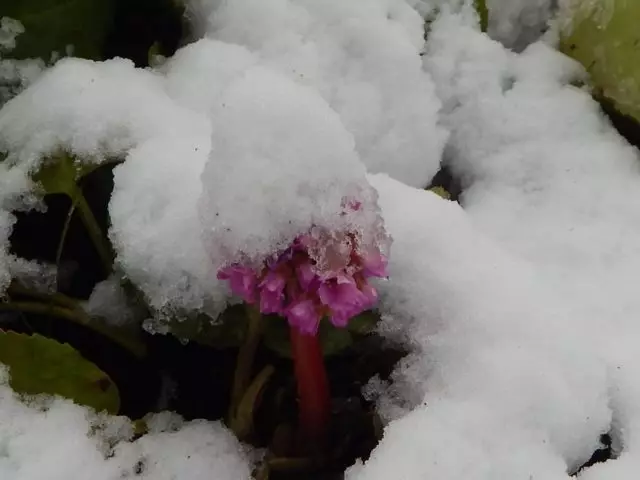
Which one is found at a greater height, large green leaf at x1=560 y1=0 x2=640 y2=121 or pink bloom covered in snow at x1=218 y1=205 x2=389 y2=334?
large green leaf at x1=560 y1=0 x2=640 y2=121

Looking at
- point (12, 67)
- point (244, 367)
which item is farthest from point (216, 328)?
point (12, 67)

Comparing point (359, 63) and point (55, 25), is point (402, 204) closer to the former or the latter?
point (359, 63)

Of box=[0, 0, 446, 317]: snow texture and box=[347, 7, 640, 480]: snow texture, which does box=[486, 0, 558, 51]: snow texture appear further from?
box=[0, 0, 446, 317]: snow texture

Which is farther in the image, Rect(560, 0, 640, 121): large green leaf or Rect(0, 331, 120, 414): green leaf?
Rect(560, 0, 640, 121): large green leaf

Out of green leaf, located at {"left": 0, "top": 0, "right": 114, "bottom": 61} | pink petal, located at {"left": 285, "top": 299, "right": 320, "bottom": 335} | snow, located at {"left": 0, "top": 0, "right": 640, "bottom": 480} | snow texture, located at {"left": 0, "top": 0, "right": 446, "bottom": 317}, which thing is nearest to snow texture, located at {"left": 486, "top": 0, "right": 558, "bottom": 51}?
snow, located at {"left": 0, "top": 0, "right": 640, "bottom": 480}

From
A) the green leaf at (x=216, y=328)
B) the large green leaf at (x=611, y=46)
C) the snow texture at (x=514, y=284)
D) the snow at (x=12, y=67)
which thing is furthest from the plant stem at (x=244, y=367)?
the large green leaf at (x=611, y=46)

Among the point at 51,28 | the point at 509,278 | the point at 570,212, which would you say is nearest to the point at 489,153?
the point at 570,212

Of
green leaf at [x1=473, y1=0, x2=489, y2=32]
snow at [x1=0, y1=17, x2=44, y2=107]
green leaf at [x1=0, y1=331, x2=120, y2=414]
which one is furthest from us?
green leaf at [x1=473, y1=0, x2=489, y2=32]
